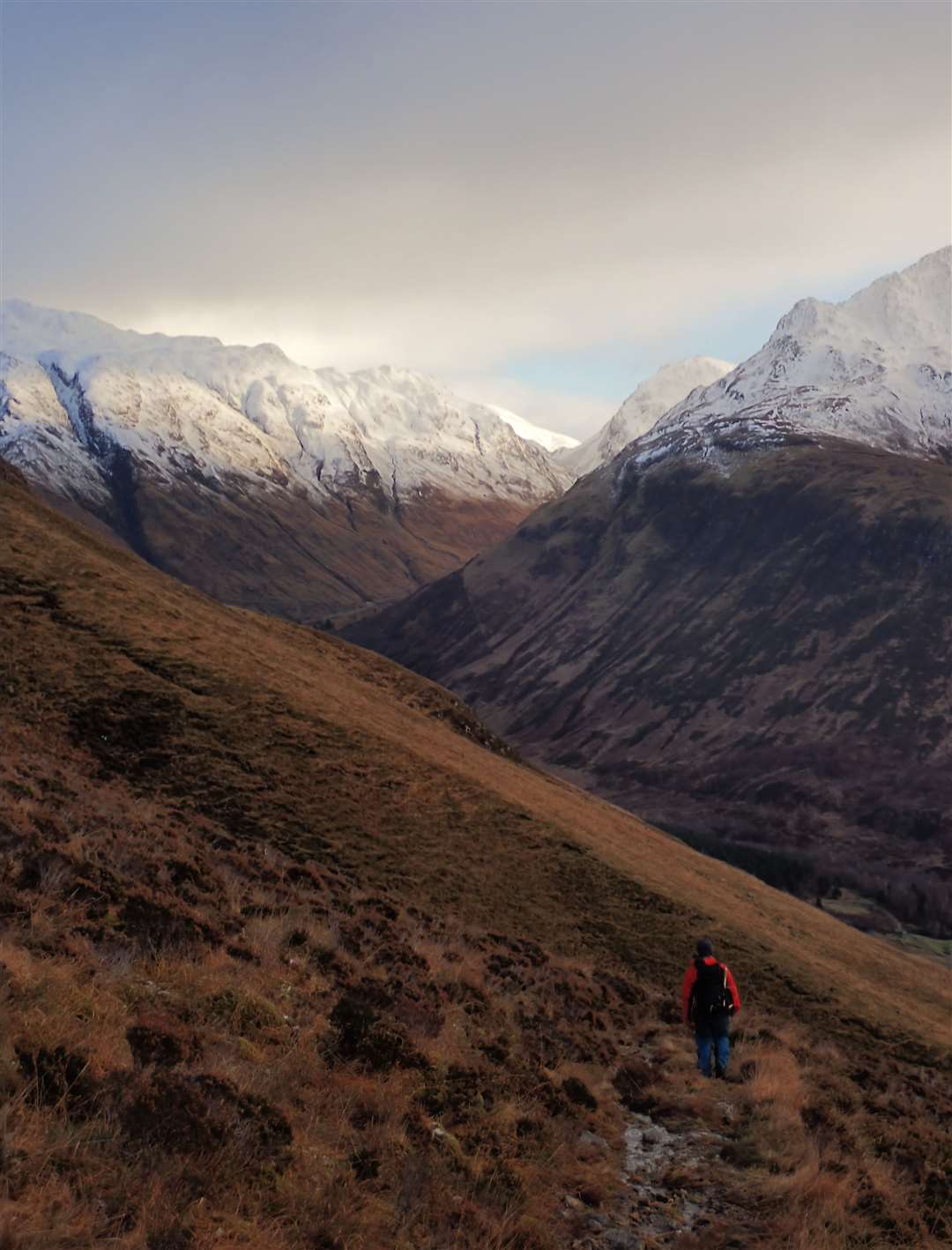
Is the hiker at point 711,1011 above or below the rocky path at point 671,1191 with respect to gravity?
above

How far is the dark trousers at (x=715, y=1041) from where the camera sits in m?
19.1

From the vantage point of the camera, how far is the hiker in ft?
62.9

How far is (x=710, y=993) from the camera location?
19406 millimetres

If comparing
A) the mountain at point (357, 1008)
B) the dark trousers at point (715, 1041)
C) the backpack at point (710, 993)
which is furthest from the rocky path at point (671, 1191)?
the backpack at point (710, 993)

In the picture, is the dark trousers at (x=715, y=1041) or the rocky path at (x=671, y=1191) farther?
the dark trousers at (x=715, y=1041)

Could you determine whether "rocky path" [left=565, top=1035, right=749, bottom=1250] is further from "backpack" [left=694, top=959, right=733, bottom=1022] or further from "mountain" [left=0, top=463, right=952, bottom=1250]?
"backpack" [left=694, top=959, right=733, bottom=1022]

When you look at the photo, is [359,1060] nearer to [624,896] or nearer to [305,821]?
[305,821]

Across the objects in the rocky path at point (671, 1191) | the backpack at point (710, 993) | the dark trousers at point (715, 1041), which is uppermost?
the backpack at point (710, 993)

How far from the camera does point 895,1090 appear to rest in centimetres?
2088

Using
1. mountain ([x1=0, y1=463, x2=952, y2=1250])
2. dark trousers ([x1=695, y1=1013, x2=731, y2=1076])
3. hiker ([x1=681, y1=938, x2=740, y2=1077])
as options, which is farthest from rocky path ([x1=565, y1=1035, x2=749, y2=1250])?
hiker ([x1=681, y1=938, x2=740, y2=1077])

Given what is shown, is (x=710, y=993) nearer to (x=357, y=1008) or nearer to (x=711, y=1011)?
(x=711, y=1011)

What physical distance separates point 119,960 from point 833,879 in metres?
139

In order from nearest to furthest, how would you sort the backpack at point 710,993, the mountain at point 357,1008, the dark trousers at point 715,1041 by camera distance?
the mountain at point 357,1008 < the dark trousers at point 715,1041 < the backpack at point 710,993

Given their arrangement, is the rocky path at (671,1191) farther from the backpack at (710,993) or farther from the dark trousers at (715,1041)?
the backpack at (710,993)
